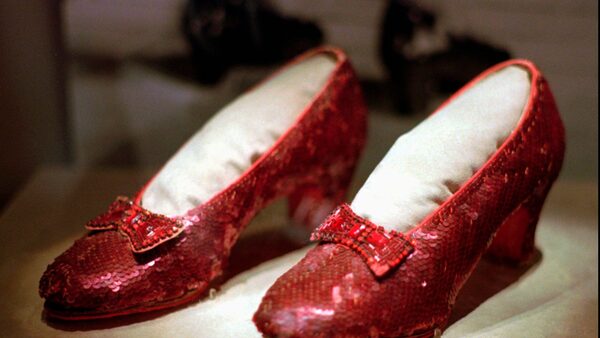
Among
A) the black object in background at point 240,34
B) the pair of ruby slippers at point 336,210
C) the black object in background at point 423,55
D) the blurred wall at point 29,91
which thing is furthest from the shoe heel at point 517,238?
the blurred wall at point 29,91

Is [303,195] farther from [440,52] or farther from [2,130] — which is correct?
[2,130]

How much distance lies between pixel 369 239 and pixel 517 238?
35 centimetres

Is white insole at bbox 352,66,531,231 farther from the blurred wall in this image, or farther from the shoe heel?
the blurred wall

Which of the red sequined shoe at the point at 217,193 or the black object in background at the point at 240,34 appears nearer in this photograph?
the red sequined shoe at the point at 217,193

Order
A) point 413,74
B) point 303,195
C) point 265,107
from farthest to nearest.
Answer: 1. point 413,74
2. point 303,195
3. point 265,107

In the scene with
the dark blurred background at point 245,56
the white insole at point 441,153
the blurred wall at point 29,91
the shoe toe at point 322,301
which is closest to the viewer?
the shoe toe at point 322,301

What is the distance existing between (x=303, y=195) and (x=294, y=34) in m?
0.30

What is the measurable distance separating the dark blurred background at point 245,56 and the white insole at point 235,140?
0.55 feet

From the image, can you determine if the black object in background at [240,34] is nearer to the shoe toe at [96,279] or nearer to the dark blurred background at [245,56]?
the dark blurred background at [245,56]

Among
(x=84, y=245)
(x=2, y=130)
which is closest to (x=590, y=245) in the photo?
(x=84, y=245)

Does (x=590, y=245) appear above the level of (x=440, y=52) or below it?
below

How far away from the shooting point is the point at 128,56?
131cm

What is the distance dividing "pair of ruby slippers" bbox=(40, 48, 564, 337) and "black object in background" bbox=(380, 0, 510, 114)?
184 mm

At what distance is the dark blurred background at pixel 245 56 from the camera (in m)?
1.21
